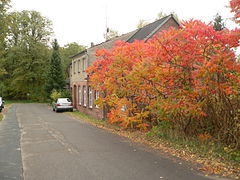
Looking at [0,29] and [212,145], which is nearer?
[212,145]

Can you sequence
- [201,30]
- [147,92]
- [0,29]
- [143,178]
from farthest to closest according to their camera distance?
[0,29], [147,92], [201,30], [143,178]

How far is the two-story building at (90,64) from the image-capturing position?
19.1 meters

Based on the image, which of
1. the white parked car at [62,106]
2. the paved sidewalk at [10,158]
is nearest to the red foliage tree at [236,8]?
the paved sidewalk at [10,158]

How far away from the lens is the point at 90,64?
913 inches

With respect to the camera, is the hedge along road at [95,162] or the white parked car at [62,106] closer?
the hedge along road at [95,162]

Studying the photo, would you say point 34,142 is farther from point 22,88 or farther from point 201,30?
point 22,88

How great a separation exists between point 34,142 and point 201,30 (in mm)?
7932

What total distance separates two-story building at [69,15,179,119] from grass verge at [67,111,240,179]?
8926 mm

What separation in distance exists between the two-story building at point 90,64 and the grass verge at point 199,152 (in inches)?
351

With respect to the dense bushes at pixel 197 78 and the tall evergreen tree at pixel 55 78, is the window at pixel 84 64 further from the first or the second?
the dense bushes at pixel 197 78

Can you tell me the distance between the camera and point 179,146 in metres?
8.81

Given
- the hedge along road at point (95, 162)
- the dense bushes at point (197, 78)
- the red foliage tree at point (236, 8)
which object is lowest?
the hedge along road at point (95, 162)

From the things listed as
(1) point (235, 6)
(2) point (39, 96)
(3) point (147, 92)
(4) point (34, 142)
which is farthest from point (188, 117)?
(2) point (39, 96)

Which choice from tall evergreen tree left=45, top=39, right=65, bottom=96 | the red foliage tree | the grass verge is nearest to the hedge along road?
the grass verge
